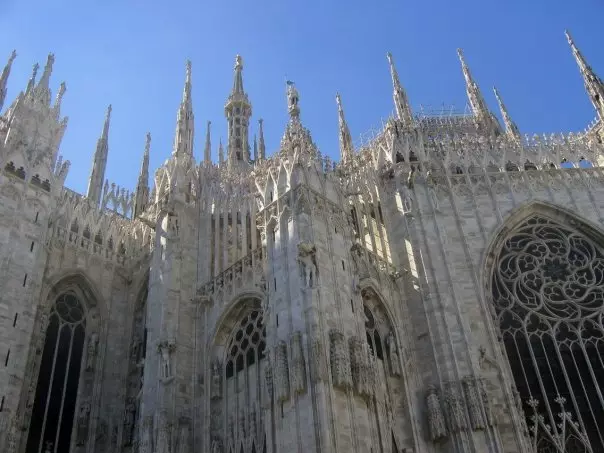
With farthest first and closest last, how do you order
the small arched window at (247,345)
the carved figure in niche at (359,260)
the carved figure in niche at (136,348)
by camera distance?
the carved figure in niche at (136,348) < the carved figure in niche at (359,260) < the small arched window at (247,345)

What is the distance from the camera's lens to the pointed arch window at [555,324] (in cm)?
1808

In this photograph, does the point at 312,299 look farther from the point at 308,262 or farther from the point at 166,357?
the point at 166,357

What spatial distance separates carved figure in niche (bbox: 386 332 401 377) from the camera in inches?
716

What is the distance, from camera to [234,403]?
1797cm

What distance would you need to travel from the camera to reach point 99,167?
31.4m

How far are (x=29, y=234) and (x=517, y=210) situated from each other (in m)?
16.7

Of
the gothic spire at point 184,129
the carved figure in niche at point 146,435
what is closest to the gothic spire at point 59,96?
the gothic spire at point 184,129

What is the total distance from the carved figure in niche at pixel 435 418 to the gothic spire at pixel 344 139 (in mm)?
12006

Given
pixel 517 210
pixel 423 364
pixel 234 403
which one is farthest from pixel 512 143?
pixel 234 403

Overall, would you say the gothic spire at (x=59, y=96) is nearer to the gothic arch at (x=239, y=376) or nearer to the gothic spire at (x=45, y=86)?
the gothic spire at (x=45, y=86)

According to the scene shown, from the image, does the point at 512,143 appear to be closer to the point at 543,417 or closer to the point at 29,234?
the point at 543,417

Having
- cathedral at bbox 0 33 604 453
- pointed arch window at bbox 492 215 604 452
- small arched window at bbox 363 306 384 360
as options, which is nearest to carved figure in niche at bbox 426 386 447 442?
cathedral at bbox 0 33 604 453

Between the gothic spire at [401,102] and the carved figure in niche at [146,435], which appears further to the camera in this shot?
the gothic spire at [401,102]

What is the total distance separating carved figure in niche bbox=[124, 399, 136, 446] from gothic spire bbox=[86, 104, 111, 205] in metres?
10.1
